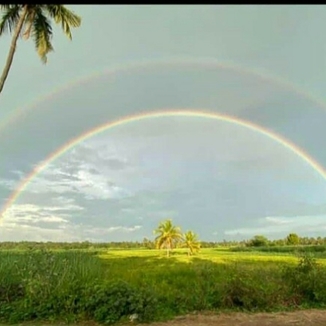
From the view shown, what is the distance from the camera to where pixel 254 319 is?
539 centimetres

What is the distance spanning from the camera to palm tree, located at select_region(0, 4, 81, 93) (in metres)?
10.3

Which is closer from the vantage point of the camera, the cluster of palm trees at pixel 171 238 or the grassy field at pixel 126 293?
the grassy field at pixel 126 293

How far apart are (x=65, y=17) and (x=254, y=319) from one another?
31.1 ft

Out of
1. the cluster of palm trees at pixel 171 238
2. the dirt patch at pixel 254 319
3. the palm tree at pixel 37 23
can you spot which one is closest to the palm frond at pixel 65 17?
the palm tree at pixel 37 23

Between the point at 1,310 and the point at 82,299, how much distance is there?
4.00ft

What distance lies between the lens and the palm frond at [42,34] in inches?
425

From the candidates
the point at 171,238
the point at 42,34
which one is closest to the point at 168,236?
the point at 171,238

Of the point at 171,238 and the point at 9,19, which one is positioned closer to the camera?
the point at 9,19

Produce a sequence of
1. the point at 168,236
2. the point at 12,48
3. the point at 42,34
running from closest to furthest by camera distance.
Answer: the point at 12,48 < the point at 42,34 < the point at 168,236

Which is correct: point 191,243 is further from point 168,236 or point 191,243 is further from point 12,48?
point 12,48

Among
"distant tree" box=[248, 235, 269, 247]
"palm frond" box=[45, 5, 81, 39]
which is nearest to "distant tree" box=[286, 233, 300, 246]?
"distant tree" box=[248, 235, 269, 247]

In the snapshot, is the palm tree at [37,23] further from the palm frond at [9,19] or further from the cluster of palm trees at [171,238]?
the cluster of palm trees at [171,238]

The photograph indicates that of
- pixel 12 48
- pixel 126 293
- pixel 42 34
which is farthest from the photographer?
pixel 42 34
